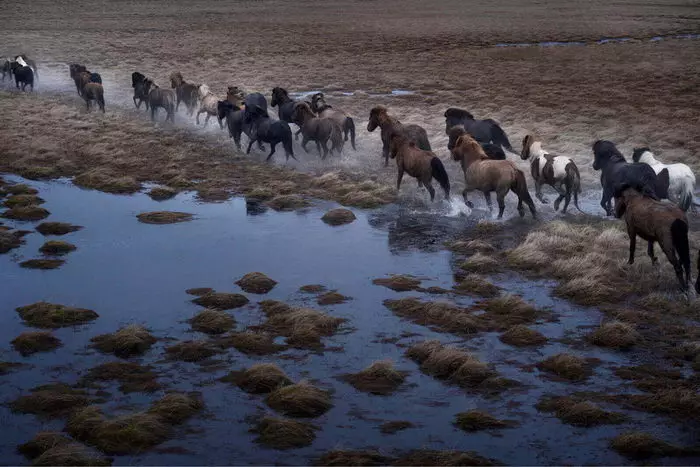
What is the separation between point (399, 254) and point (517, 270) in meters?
2.18

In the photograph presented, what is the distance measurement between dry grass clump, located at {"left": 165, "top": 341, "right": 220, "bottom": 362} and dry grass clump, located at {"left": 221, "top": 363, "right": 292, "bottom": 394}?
741 millimetres

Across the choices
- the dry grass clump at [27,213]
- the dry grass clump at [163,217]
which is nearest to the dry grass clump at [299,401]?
the dry grass clump at [163,217]

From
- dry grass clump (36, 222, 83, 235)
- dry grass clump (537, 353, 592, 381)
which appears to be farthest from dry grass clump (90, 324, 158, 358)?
dry grass clump (36, 222, 83, 235)

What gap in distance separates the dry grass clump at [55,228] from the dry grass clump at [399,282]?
21.8ft

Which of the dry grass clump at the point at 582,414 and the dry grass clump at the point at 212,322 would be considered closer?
the dry grass clump at the point at 582,414

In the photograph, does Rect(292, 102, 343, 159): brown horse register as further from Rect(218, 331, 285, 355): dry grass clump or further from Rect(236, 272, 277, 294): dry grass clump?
Rect(218, 331, 285, 355): dry grass clump

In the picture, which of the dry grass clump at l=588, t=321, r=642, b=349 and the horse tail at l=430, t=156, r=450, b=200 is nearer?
the dry grass clump at l=588, t=321, r=642, b=349

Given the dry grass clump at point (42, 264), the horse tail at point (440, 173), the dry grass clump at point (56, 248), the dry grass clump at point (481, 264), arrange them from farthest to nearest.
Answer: the horse tail at point (440, 173) → the dry grass clump at point (56, 248) → the dry grass clump at point (42, 264) → the dry grass clump at point (481, 264)

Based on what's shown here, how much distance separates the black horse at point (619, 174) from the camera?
14.0 meters

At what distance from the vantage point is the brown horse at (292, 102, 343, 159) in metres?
20.2

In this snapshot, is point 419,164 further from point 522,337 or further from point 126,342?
point 126,342

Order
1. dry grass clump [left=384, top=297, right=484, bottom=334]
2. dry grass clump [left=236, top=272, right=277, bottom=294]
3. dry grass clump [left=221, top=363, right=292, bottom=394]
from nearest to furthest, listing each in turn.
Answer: dry grass clump [left=221, top=363, right=292, bottom=394] < dry grass clump [left=384, top=297, right=484, bottom=334] < dry grass clump [left=236, top=272, right=277, bottom=294]

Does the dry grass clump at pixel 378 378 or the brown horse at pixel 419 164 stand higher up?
the brown horse at pixel 419 164

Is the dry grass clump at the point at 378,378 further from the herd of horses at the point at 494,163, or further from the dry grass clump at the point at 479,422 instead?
the herd of horses at the point at 494,163
